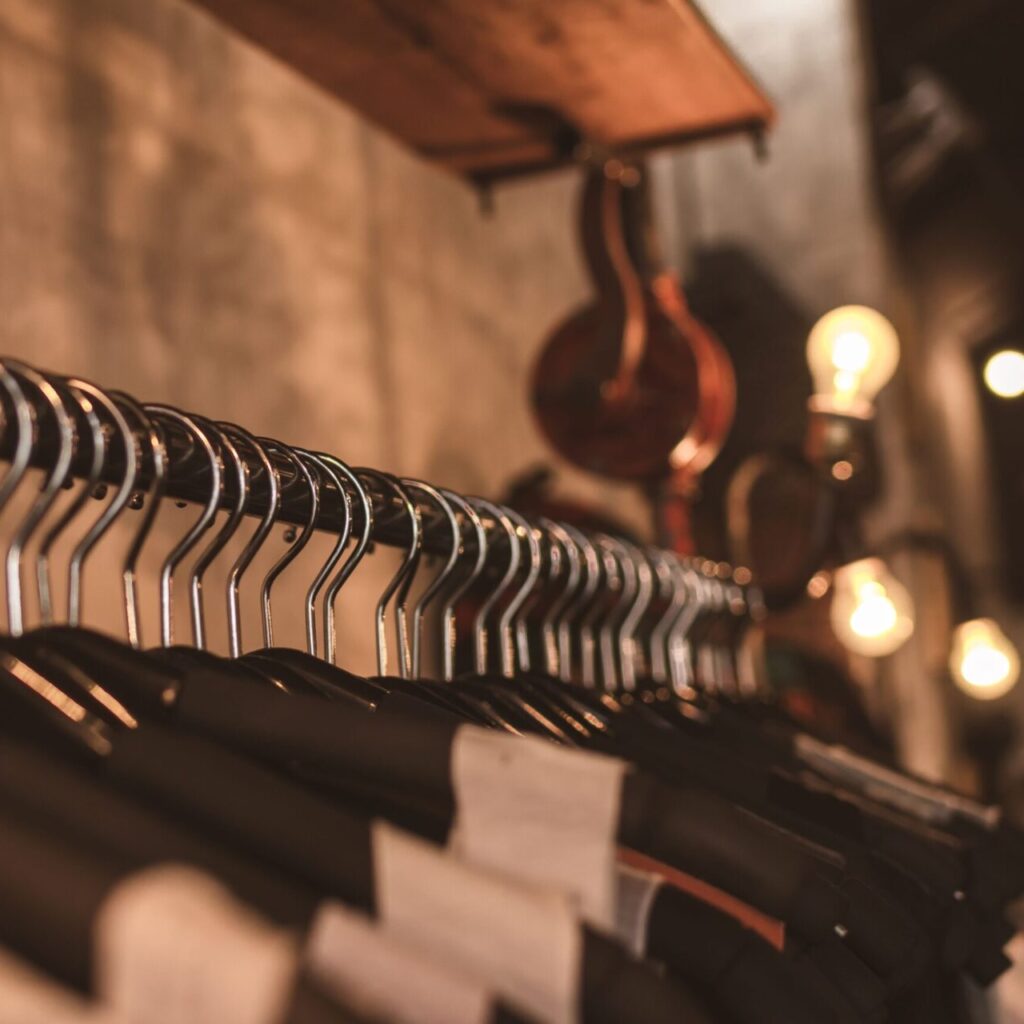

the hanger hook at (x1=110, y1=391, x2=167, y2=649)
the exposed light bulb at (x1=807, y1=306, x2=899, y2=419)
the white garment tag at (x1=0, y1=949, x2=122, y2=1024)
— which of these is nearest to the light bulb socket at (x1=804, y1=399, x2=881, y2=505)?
the exposed light bulb at (x1=807, y1=306, x2=899, y2=419)

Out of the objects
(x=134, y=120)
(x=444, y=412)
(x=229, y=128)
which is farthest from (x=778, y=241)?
(x=134, y=120)

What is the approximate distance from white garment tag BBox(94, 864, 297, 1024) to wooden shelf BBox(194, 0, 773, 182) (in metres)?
1.35

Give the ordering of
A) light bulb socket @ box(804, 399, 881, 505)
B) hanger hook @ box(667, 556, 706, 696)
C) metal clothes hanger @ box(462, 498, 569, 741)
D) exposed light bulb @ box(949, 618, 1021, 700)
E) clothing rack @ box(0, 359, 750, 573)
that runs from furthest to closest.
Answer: exposed light bulb @ box(949, 618, 1021, 700) → light bulb socket @ box(804, 399, 881, 505) → hanger hook @ box(667, 556, 706, 696) → metal clothes hanger @ box(462, 498, 569, 741) → clothing rack @ box(0, 359, 750, 573)

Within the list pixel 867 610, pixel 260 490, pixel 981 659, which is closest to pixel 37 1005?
pixel 260 490

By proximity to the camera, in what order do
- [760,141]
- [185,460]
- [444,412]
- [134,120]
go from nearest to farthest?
[185,460], [134,120], [760,141], [444,412]

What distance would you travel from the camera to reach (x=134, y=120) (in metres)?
1.61

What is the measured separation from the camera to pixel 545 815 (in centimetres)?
48

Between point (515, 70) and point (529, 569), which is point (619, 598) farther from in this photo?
point (515, 70)

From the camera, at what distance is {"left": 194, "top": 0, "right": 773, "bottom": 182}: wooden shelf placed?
1.56m

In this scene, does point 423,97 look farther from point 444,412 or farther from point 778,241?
point 778,241

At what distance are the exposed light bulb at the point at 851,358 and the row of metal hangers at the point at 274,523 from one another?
0.91 metres

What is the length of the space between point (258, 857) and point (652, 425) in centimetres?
169

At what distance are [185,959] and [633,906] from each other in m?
0.23

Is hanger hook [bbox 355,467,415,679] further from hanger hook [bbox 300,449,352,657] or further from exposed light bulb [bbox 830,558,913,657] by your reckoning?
exposed light bulb [bbox 830,558,913,657]
